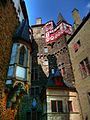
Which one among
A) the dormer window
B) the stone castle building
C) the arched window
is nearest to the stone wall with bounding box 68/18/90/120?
the stone castle building

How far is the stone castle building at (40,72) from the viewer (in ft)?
29.1

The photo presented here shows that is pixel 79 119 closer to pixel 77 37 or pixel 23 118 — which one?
pixel 23 118

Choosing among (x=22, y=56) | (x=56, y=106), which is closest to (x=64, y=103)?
(x=56, y=106)

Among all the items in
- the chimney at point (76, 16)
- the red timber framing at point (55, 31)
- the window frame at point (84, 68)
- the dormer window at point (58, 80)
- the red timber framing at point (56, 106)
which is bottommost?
the red timber framing at point (56, 106)

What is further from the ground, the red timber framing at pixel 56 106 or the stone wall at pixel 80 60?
the stone wall at pixel 80 60

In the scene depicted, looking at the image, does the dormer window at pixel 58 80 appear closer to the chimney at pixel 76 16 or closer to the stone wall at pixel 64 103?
the stone wall at pixel 64 103

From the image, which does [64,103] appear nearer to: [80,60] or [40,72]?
[80,60]

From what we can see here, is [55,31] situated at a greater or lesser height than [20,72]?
greater

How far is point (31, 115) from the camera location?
14812mm

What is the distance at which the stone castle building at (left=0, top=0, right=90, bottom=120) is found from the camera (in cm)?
887

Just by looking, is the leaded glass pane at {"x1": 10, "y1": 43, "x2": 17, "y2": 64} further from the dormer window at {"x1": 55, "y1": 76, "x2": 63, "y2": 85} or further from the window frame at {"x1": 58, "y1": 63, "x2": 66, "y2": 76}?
the window frame at {"x1": 58, "y1": 63, "x2": 66, "y2": 76}

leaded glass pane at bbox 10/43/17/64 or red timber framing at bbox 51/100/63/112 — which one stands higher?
leaded glass pane at bbox 10/43/17/64

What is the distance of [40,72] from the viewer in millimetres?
18875

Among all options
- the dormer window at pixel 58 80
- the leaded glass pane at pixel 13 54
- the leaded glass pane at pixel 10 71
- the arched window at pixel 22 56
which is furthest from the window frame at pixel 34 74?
the leaded glass pane at pixel 10 71
